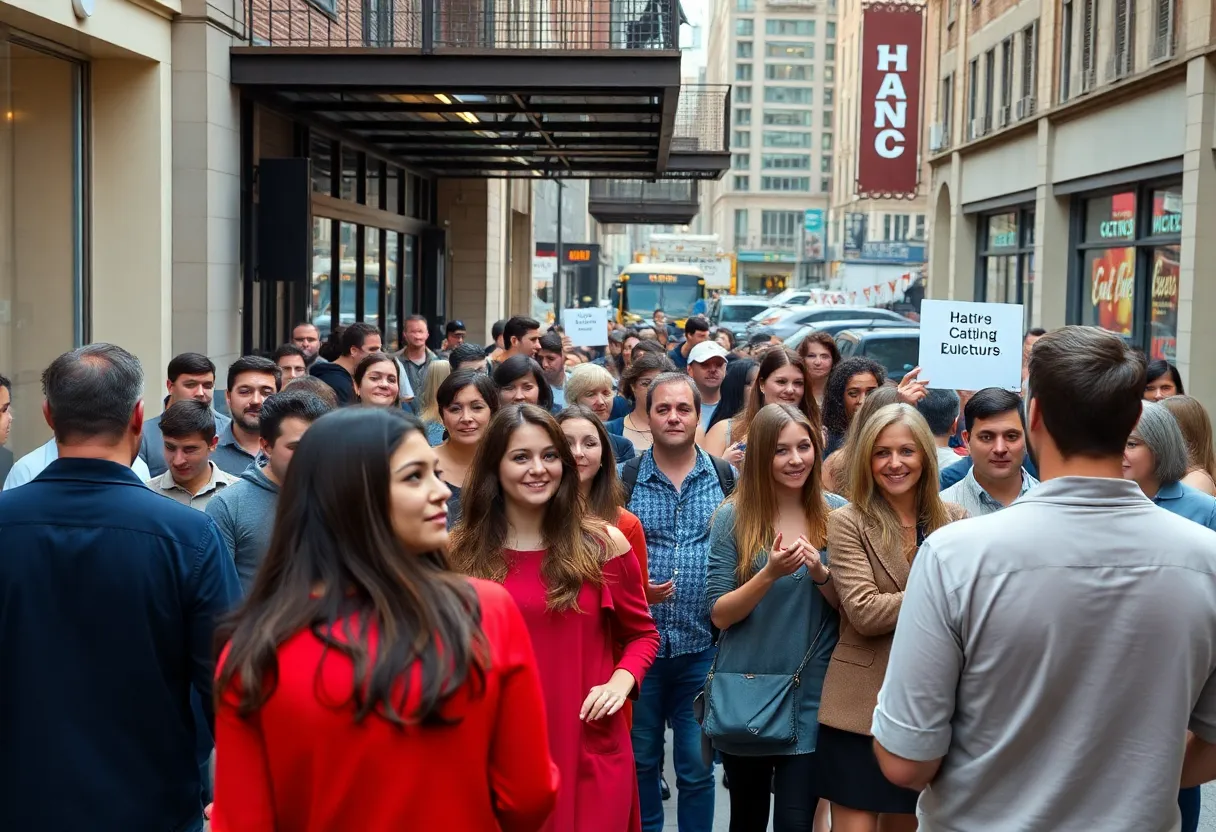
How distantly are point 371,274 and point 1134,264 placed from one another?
11.4 metres

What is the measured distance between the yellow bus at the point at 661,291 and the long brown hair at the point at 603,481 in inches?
1393

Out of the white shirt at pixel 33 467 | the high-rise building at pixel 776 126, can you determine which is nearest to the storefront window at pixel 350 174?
the white shirt at pixel 33 467

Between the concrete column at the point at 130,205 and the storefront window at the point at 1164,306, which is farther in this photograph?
the storefront window at the point at 1164,306

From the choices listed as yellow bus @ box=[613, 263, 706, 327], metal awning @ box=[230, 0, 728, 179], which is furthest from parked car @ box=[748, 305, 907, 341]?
yellow bus @ box=[613, 263, 706, 327]

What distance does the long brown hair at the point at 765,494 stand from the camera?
5305mm

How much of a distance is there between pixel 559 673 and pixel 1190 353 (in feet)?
49.9

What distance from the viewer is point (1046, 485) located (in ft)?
9.96

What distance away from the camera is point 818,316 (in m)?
30.8

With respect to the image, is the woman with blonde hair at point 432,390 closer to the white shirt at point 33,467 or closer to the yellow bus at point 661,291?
the white shirt at point 33,467

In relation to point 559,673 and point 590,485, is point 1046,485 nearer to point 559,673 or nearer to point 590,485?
point 559,673

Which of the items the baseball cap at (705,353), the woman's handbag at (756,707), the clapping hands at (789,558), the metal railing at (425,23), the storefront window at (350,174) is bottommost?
the woman's handbag at (756,707)

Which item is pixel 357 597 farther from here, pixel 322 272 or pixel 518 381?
pixel 322 272

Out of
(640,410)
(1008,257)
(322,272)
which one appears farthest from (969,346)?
(1008,257)

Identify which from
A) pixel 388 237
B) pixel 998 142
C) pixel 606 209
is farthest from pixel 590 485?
pixel 606 209
